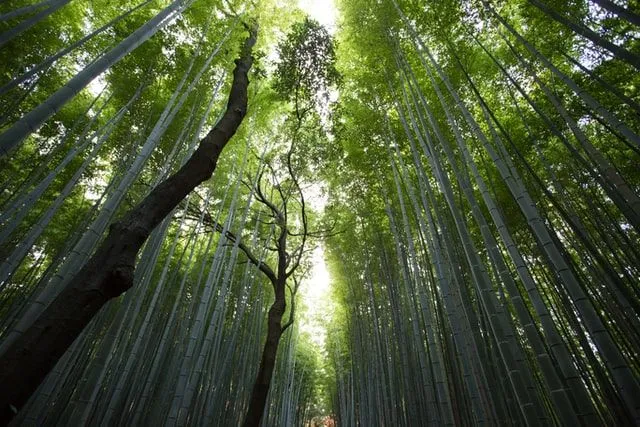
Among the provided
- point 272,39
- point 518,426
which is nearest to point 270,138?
point 272,39

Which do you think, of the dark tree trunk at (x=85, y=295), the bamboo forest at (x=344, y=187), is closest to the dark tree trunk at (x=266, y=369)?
the bamboo forest at (x=344, y=187)

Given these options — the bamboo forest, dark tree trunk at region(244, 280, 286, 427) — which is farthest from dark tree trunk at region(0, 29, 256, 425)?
dark tree trunk at region(244, 280, 286, 427)

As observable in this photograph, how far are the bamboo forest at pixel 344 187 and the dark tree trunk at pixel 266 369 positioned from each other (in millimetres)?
23

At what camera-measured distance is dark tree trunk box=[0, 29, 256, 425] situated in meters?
1.02

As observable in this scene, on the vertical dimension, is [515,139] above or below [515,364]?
above

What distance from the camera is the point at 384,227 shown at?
6621mm

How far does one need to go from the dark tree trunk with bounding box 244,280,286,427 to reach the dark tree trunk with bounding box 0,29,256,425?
2480mm

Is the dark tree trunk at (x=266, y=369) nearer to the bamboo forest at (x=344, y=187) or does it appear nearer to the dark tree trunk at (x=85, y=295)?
the bamboo forest at (x=344, y=187)

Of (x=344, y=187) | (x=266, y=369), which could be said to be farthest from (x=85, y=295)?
(x=344, y=187)

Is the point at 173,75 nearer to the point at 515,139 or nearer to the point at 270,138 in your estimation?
the point at 270,138

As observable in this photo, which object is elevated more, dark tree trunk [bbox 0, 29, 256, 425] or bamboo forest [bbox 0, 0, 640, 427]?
bamboo forest [bbox 0, 0, 640, 427]

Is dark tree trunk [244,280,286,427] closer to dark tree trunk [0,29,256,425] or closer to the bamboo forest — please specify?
the bamboo forest

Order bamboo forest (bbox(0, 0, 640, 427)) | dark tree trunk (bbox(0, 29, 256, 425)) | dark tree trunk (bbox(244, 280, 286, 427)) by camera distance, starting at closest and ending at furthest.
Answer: dark tree trunk (bbox(0, 29, 256, 425)) < bamboo forest (bbox(0, 0, 640, 427)) < dark tree trunk (bbox(244, 280, 286, 427))

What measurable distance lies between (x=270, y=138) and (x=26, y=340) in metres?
4.93
